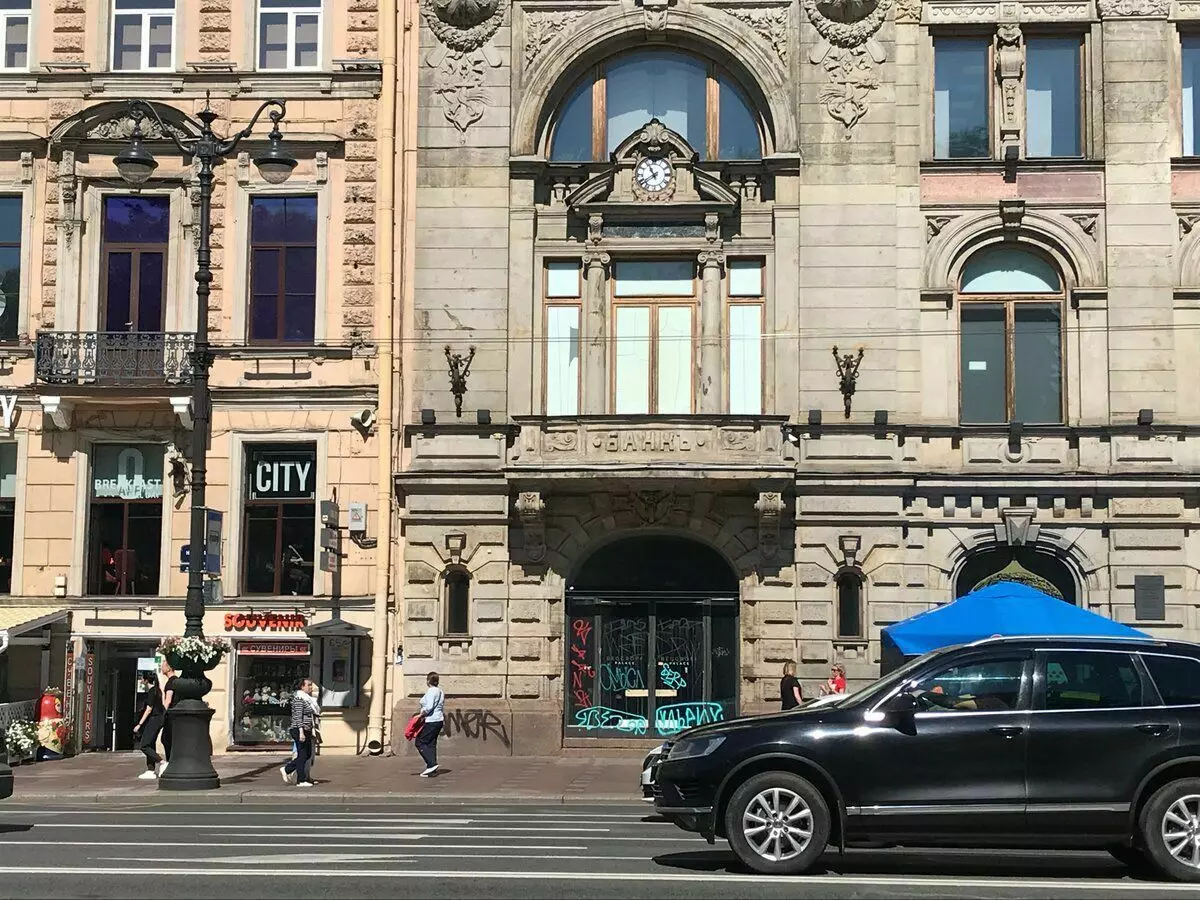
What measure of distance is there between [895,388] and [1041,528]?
139 inches

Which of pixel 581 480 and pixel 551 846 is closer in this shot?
pixel 551 846

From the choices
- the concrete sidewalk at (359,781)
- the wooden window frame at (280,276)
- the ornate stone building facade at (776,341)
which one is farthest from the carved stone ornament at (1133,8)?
the concrete sidewalk at (359,781)

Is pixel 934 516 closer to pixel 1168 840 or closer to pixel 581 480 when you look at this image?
pixel 581 480

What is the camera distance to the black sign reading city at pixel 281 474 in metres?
32.2

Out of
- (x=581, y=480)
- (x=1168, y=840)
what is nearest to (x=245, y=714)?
(x=581, y=480)

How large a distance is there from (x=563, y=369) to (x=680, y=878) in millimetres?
19752

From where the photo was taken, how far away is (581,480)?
3056 centimetres

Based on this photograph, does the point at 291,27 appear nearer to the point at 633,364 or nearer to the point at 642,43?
the point at 642,43

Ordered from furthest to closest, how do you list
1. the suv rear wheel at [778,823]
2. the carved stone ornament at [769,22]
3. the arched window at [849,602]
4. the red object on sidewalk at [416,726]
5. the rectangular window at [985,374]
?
the carved stone ornament at [769,22] < the rectangular window at [985,374] < the arched window at [849,602] < the red object on sidewalk at [416,726] < the suv rear wheel at [778,823]

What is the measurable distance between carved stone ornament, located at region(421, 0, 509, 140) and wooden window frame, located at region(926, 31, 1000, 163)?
25.9 ft

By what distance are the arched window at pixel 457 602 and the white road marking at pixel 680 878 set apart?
18206 mm

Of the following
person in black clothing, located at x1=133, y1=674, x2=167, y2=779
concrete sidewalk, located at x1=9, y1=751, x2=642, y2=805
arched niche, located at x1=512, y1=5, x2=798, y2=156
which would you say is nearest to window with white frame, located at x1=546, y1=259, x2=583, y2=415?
arched niche, located at x1=512, y1=5, x2=798, y2=156

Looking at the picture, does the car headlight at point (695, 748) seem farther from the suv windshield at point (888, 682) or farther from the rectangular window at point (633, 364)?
the rectangular window at point (633, 364)

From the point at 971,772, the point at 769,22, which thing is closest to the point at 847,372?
the point at 769,22
